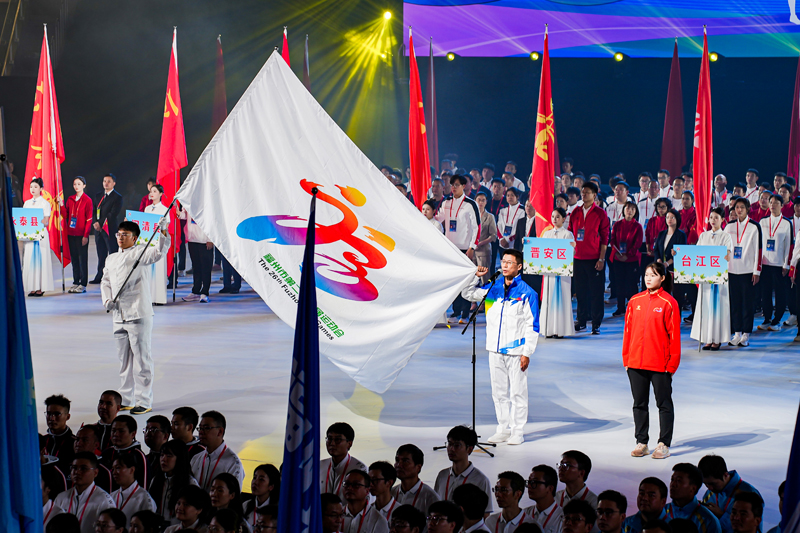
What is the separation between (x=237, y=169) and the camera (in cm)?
667

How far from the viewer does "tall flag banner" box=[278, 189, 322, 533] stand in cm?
345

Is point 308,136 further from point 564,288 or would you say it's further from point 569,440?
point 564,288

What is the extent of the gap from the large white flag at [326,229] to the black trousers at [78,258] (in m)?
10.7

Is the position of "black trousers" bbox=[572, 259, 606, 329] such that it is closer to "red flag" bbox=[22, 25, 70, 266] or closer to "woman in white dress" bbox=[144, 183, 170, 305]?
"woman in white dress" bbox=[144, 183, 170, 305]

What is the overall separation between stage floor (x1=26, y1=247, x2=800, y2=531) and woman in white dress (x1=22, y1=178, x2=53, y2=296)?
2.23 meters

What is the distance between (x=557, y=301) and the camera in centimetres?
1242

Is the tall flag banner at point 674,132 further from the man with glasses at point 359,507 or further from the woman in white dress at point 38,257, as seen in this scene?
the man with glasses at point 359,507

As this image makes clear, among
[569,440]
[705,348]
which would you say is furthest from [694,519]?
[705,348]

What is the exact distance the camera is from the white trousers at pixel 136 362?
27.5 ft

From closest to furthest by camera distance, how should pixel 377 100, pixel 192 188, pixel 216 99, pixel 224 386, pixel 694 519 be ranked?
pixel 694 519
pixel 192 188
pixel 224 386
pixel 216 99
pixel 377 100

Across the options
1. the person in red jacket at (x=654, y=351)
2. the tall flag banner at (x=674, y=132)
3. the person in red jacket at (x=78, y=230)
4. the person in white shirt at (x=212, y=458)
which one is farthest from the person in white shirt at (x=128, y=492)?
the tall flag banner at (x=674, y=132)

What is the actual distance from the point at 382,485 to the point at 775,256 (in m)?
9.62

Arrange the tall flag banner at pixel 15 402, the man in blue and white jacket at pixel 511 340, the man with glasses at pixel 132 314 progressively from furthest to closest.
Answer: the man with glasses at pixel 132 314
the man in blue and white jacket at pixel 511 340
the tall flag banner at pixel 15 402

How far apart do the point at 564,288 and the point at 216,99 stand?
8.75 metres
